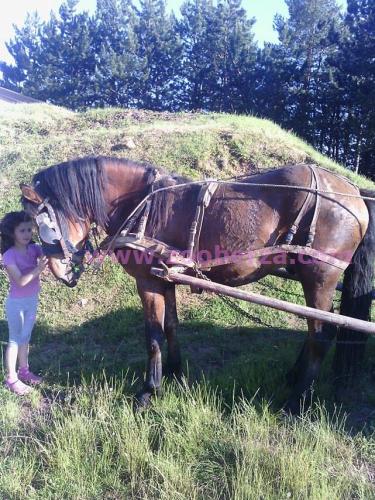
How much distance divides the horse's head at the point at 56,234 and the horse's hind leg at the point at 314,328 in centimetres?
168

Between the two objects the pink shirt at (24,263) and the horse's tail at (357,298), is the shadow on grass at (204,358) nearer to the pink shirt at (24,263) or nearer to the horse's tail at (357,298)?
the horse's tail at (357,298)

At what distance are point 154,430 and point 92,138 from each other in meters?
6.51

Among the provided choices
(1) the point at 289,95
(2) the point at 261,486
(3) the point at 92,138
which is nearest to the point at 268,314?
(2) the point at 261,486

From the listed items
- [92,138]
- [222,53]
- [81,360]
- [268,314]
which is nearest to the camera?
[81,360]

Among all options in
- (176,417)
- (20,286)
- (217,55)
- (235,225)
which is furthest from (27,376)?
(217,55)

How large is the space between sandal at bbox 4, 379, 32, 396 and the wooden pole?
149cm

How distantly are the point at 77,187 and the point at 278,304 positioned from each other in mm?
1701

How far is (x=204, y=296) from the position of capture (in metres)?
5.14

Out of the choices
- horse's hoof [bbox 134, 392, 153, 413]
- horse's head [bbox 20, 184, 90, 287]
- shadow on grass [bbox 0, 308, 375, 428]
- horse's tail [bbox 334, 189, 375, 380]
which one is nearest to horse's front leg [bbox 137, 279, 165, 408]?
horse's hoof [bbox 134, 392, 153, 413]

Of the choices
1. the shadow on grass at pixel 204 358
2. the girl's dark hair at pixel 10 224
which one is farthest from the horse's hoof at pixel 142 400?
the girl's dark hair at pixel 10 224

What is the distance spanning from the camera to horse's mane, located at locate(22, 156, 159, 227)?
305cm

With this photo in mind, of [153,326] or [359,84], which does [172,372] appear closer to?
[153,326]

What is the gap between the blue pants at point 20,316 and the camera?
11.1 ft

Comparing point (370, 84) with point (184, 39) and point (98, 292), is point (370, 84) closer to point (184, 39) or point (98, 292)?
point (184, 39)
